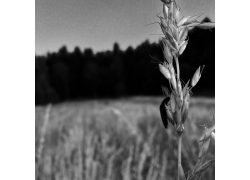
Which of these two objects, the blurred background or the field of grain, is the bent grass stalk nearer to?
the blurred background

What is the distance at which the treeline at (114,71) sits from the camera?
2.06 feet

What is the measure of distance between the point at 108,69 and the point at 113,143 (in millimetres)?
298

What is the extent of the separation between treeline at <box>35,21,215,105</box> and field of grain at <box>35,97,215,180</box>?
76 mm

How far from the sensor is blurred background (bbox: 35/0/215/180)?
618 millimetres

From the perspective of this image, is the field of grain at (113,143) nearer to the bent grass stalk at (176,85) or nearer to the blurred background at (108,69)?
the blurred background at (108,69)

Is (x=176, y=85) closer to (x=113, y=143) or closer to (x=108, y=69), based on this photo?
(x=108, y=69)

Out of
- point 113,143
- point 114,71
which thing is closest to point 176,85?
point 114,71

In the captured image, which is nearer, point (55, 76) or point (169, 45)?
point (169, 45)

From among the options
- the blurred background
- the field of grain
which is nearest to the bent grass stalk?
the blurred background

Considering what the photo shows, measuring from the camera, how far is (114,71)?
98cm
